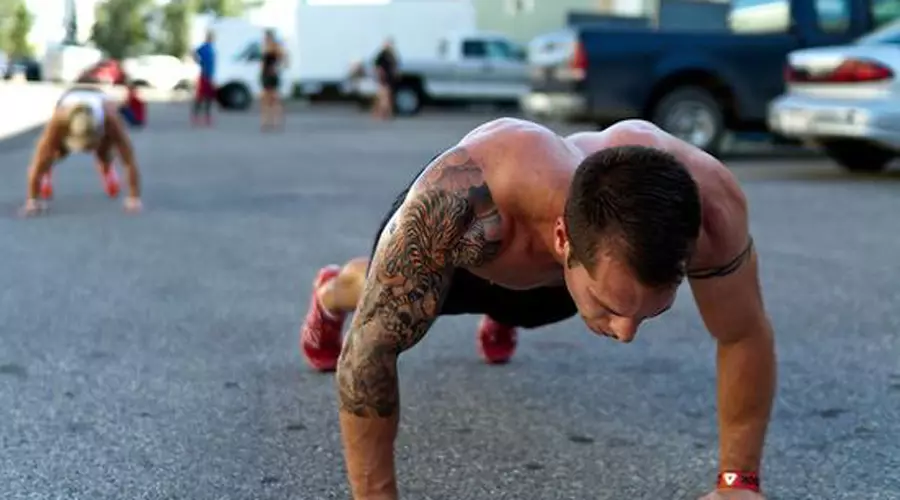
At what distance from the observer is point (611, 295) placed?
2.18 metres

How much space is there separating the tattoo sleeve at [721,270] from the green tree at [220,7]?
83.8 meters

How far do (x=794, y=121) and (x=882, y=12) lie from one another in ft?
8.25

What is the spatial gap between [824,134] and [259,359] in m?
7.74

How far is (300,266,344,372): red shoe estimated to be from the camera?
12.7 feet

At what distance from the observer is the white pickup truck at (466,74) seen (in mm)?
27938

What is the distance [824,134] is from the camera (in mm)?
10875

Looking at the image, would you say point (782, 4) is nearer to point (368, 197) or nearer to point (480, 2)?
point (368, 197)

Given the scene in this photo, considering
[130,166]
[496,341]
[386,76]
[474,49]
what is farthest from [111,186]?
[474,49]

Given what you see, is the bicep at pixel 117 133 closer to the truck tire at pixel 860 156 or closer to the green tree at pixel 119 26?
the truck tire at pixel 860 156

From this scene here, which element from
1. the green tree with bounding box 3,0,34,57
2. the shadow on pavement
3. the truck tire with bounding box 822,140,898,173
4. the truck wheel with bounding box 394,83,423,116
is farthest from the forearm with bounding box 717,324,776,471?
the green tree with bounding box 3,0,34,57

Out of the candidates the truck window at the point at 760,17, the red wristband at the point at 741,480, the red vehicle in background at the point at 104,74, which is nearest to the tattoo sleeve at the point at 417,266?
the red wristband at the point at 741,480

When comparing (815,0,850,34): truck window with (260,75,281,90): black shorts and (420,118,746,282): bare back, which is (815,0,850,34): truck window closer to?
(420,118,746,282): bare back

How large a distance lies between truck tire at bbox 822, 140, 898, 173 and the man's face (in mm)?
10059

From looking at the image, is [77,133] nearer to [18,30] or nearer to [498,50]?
[498,50]
